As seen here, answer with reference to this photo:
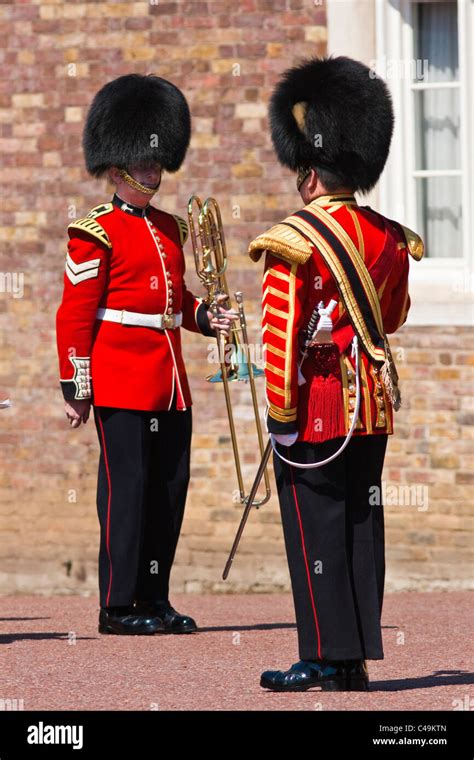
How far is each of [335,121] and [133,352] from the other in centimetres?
171

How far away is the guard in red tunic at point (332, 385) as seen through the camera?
5.41m

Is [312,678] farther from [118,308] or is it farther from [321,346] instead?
[118,308]

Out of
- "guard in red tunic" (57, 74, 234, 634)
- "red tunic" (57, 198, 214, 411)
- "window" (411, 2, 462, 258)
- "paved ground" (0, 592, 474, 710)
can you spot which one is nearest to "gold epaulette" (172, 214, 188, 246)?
"guard in red tunic" (57, 74, 234, 634)

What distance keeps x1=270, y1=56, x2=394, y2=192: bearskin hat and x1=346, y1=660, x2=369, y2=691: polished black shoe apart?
1.51m

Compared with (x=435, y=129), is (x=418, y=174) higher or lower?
lower

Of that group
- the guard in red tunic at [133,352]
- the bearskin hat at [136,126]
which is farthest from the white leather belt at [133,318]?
the bearskin hat at [136,126]

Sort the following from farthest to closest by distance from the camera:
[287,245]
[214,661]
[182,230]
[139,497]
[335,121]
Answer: [182,230] → [139,497] → [214,661] → [335,121] → [287,245]

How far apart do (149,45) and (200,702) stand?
4.75m

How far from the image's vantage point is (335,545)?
18.0 feet

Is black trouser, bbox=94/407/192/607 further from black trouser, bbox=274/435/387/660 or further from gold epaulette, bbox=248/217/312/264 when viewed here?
gold epaulette, bbox=248/217/312/264

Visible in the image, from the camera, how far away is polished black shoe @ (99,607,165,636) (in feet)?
22.9

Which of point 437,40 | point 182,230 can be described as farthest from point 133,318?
point 437,40
